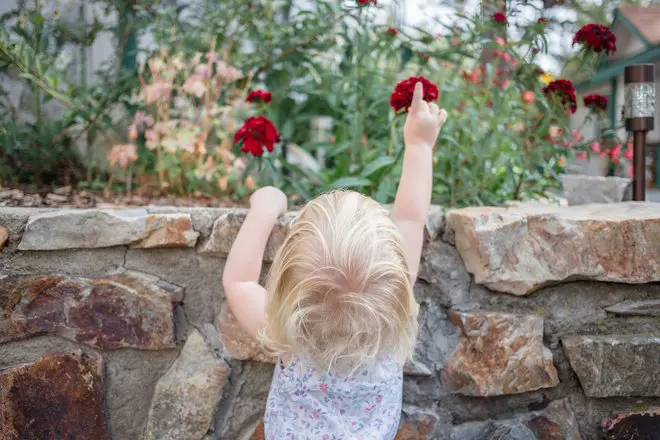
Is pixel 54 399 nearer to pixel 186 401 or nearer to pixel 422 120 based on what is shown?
pixel 186 401

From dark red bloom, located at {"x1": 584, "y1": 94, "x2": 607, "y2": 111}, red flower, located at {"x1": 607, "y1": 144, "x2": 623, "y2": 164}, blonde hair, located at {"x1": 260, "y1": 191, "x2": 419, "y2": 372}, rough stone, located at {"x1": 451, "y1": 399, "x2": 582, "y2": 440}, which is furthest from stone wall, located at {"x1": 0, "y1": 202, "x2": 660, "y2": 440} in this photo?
red flower, located at {"x1": 607, "y1": 144, "x2": 623, "y2": 164}

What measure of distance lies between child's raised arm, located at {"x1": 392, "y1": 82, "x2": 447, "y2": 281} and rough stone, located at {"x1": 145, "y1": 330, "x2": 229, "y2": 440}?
626 mm

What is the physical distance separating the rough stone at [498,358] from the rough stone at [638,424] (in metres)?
0.20

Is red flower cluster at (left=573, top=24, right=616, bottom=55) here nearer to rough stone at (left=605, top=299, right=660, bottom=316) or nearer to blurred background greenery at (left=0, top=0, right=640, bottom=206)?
blurred background greenery at (left=0, top=0, right=640, bottom=206)

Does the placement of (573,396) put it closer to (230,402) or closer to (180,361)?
(230,402)

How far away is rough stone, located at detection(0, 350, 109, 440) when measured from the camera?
1.48 m

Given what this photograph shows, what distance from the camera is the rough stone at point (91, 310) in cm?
149

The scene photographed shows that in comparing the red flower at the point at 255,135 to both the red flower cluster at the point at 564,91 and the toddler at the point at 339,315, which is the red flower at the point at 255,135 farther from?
the red flower cluster at the point at 564,91

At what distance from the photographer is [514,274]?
1.55m

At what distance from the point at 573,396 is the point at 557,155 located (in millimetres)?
824

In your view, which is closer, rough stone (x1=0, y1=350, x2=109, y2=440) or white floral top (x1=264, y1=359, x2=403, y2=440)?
white floral top (x1=264, y1=359, x2=403, y2=440)

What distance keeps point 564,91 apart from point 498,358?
910mm

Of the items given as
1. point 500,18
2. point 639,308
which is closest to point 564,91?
point 500,18

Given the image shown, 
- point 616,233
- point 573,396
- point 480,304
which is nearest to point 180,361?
point 480,304
